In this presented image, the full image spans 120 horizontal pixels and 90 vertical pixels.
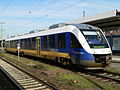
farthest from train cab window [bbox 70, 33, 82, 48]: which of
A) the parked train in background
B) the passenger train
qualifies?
the parked train in background

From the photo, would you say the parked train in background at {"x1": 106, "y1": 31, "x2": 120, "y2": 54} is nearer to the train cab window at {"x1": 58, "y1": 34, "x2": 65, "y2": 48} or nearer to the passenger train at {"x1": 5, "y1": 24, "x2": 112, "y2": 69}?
the passenger train at {"x1": 5, "y1": 24, "x2": 112, "y2": 69}

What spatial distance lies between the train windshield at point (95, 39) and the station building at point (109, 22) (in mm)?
7103

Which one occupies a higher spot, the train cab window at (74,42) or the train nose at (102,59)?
the train cab window at (74,42)

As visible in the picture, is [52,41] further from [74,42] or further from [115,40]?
[115,40]

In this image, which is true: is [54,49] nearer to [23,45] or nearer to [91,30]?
[91,30]

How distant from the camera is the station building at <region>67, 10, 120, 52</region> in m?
21.9

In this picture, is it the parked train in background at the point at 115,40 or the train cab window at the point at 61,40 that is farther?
the parked train in background at the point at 115,40

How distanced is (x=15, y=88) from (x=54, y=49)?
26.2 feet

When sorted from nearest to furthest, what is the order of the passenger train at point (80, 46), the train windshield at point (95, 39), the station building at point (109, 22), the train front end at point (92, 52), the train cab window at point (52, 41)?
the train front end at point (92, 52), the passenger train at point (80, 46), the train windshield at point (95, 39), the train cab window at point (52, 41), the station building at point (109, 22)

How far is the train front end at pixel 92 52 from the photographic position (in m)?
13.2

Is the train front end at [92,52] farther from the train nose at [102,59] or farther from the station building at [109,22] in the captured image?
the station building at [109,22]

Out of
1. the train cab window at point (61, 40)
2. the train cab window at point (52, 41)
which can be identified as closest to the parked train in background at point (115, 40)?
the train cab window at point (52, 41)

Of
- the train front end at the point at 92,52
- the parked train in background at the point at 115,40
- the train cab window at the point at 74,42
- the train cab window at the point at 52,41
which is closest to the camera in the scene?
the train front end at the point at 92,52

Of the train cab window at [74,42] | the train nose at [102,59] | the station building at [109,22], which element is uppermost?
the station building at [109,22]
